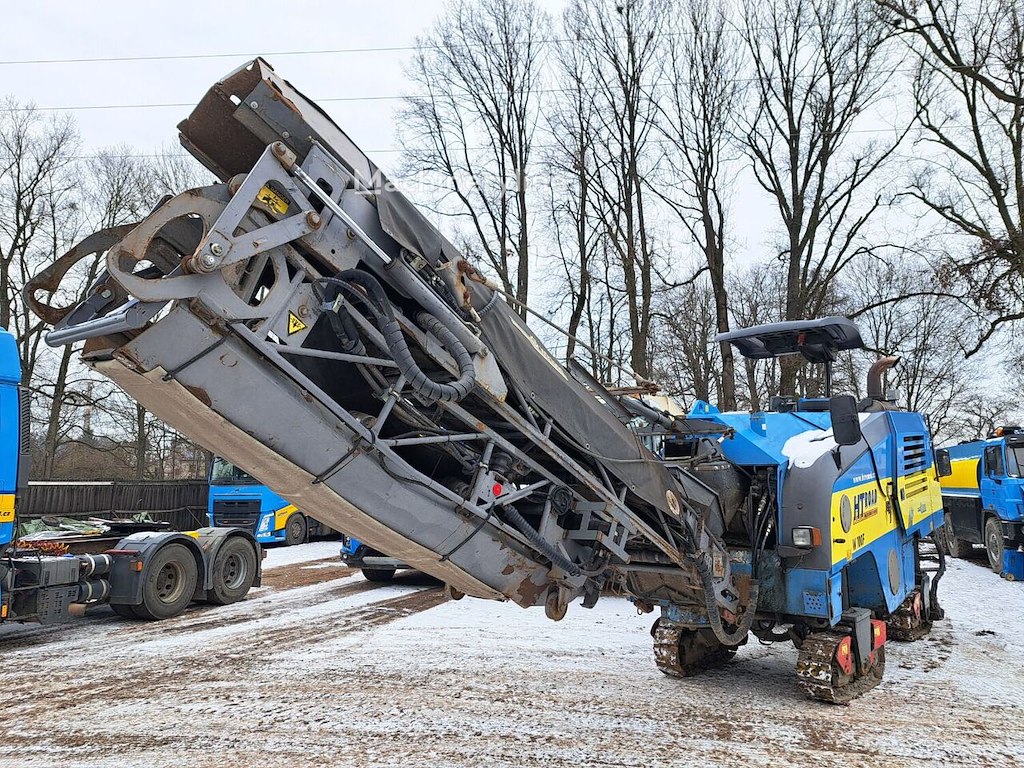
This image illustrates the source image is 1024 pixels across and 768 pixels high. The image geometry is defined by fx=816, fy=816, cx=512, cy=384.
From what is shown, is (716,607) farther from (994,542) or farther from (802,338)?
(994,542)

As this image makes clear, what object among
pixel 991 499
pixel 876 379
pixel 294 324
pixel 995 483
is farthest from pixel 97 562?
pixel 991 499

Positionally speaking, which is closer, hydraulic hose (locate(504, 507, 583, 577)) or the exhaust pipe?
hydraulic hose (locate(504, 507, 583, 577))

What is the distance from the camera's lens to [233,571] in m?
11.5

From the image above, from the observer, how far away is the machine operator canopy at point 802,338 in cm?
683

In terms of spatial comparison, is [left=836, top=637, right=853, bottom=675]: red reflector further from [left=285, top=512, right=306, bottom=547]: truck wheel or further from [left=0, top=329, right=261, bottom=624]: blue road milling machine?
[left=285, top=512, right=306, bottom=547]: truck wheel

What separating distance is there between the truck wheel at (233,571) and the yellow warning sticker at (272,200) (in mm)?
8533

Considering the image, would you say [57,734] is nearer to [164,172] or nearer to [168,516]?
[168,516]

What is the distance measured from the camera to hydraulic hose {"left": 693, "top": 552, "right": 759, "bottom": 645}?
18.4 feet

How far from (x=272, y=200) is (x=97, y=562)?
770cm

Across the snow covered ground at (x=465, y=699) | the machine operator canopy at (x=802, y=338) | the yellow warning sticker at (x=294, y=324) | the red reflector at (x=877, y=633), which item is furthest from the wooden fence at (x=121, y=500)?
the yellow warning sticker at (x=294, y=324)

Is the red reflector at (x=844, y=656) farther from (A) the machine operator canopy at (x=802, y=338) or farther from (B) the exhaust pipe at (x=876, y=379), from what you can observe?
(A) the machine operator canopy at (x=802, y=338)

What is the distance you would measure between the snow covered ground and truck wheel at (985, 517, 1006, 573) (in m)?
5.22

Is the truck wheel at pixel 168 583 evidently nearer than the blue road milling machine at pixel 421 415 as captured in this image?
No

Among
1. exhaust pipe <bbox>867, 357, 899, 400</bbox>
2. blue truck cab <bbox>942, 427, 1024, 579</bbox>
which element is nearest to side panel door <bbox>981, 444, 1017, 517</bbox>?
blue truck cab <bbox>942, 427, 1024, 579</bbox>
